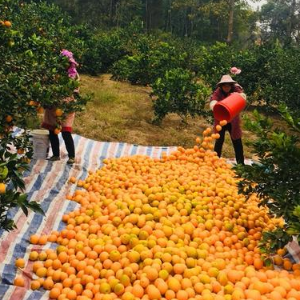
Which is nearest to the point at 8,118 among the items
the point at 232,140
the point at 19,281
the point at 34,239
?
the point at 34,239

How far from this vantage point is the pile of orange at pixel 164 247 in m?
3.32

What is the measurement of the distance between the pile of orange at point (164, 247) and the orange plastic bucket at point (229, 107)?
1.19 m

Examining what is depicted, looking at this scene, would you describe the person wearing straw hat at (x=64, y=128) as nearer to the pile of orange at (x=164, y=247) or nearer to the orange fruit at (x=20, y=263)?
the pile of orange at (x=164, y=247)

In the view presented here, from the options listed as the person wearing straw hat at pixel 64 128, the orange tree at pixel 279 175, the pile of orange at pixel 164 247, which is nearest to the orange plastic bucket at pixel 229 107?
the pile of orange at pixel 164 247

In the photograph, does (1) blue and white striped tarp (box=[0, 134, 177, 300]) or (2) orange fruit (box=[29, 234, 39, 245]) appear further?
(2) orange fruit (box=[29, 234, 39, 245])

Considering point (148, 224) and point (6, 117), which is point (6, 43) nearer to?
point (6, 117)

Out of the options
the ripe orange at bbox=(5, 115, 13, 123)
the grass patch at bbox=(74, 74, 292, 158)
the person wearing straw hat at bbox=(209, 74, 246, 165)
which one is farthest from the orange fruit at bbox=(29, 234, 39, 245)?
the grass patch at bbox=(74, 74, 292, 158)

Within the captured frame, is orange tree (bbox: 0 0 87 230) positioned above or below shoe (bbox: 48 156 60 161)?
above

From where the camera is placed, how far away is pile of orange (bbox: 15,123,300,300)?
3.32m

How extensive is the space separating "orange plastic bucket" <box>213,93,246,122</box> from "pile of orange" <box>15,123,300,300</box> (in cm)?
119

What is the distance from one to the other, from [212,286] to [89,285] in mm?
1072

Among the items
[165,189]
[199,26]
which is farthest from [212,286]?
[199,26]

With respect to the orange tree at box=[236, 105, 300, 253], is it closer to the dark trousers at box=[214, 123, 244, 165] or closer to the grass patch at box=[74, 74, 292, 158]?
the dark trousers at box=[214, 123, 244, 165]

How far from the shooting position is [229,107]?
6.15 metres
